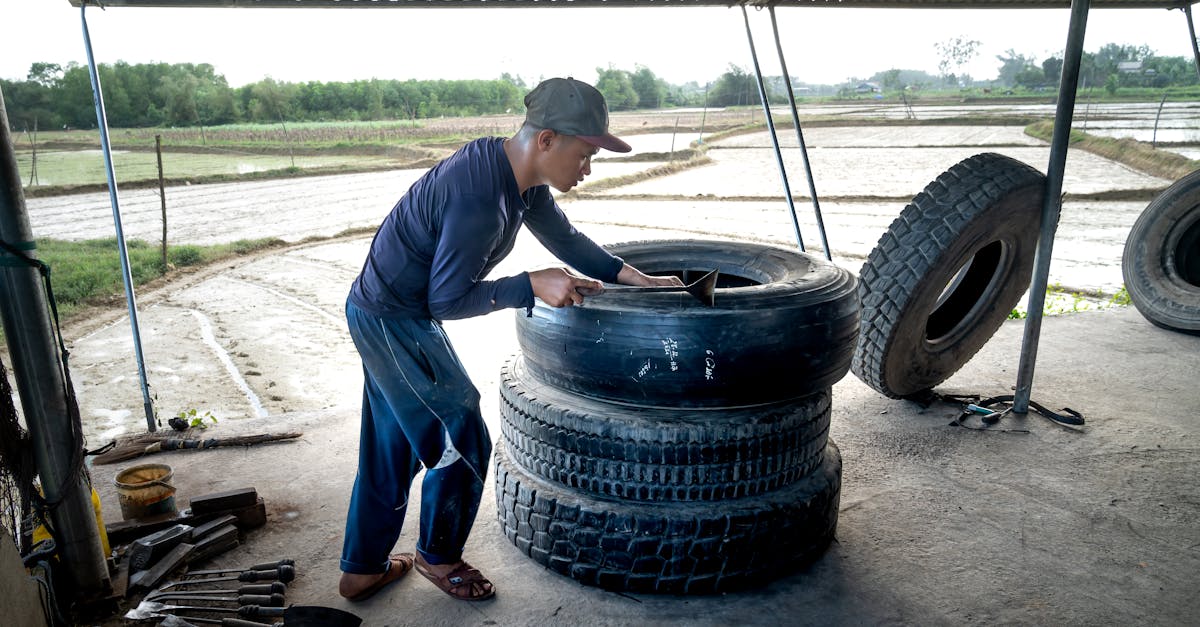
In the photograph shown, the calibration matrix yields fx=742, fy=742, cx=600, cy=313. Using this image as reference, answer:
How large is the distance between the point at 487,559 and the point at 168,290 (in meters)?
9.25

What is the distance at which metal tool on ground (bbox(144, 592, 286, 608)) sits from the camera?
2326mm

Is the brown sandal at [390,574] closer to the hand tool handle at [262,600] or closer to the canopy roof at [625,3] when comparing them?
the hand tool handle at [262,600]

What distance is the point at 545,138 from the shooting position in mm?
2109

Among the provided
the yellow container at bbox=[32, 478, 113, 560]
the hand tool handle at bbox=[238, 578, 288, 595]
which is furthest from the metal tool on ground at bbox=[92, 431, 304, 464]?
the hand tool handle at bbox=[238, 578, 288, 595]

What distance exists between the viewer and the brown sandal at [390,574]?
2.37 meters

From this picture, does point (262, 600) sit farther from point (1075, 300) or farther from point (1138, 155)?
point (1138, 155)

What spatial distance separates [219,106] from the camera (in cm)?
3616

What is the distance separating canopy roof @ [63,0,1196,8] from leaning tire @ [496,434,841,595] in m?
2.44

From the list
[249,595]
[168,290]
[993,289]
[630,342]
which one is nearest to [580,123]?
[630,342]

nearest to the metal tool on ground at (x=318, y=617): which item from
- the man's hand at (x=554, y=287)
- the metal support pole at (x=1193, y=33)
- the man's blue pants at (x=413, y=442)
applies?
the man's blue pants at (x=413, y=442)

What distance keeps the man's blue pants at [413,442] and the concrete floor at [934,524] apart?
0.21 metres

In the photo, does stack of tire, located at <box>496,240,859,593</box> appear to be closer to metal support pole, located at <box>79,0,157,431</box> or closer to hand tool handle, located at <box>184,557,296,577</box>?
hand tool handle, located at <box>184,557,296,577</box>

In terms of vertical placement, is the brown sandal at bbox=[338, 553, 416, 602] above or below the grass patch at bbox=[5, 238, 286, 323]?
above

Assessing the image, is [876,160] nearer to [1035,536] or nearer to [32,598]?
[1035,536]
